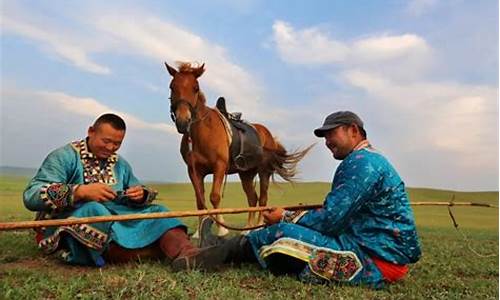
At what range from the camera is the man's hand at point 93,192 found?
141 inches

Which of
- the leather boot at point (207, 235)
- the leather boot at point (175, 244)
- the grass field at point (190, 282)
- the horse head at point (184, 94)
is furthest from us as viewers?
the horse head at point (184, 94)

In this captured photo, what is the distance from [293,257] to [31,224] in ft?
5.81

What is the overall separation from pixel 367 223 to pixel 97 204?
2.05m

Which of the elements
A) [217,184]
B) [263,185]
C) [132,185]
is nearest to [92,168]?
[132,185]

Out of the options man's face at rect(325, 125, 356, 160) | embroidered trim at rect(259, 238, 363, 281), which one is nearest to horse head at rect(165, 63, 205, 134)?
man's face at rect(325, 125, 356, 160)

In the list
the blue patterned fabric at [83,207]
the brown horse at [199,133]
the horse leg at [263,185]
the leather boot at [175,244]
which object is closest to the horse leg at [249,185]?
the horse leg at [263,185]

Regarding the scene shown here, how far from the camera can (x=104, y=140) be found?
12.7 feet

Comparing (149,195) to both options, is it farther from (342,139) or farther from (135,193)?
(342,139)

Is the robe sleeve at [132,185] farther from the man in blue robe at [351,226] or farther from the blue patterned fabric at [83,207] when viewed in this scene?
the man in blue robe at [351,226]

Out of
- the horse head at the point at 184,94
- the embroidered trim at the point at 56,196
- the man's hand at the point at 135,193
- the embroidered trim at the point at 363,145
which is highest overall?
the horse head at the point at 184,94

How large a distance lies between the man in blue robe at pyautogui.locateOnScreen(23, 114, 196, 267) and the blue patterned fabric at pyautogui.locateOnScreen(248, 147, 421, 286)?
1.04 meters

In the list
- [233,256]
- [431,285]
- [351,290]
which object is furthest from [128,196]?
[431,285]

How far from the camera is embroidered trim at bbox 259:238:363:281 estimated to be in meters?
3.34

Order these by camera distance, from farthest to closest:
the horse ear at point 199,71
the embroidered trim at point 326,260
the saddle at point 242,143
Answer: the saddle at point 242,143 → the horse ear at point 199,71 → the embroidered trim at point 326,260
